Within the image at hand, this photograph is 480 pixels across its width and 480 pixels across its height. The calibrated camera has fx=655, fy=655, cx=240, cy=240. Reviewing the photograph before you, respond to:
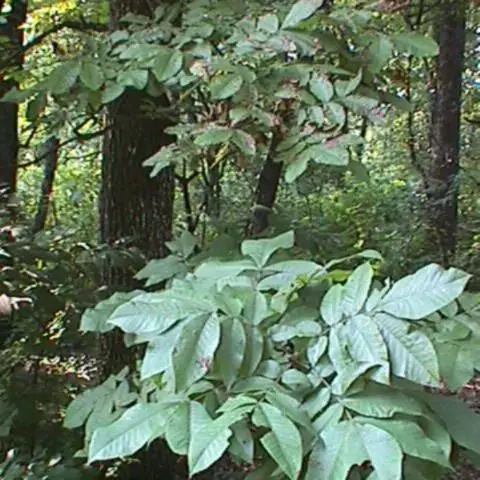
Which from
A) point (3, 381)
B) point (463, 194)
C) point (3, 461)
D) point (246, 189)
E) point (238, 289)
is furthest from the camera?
point (463, 194)

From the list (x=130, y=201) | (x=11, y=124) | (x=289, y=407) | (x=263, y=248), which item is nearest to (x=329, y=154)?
(x=263, y=248)

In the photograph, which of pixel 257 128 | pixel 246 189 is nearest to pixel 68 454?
pixel 257 128

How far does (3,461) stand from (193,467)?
5.09 feet

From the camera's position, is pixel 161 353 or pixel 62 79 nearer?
pixel 161 353

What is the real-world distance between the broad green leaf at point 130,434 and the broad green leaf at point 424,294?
1.28 ft

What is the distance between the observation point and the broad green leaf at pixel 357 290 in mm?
1055

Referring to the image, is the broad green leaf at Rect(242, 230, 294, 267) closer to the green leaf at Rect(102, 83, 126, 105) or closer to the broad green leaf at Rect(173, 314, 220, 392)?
the broad green leaf at Rect(173, 314, 220, 392)

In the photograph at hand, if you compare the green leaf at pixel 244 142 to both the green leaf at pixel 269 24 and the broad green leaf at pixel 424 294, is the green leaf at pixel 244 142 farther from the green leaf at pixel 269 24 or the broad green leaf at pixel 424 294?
the broad green leaf at pixel 424 294

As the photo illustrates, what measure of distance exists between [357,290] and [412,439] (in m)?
0.25

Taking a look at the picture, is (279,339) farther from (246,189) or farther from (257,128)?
(246,189)

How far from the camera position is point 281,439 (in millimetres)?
931

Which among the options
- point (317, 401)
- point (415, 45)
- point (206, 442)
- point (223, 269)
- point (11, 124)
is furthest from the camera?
point (11, 124)

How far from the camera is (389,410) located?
974mm

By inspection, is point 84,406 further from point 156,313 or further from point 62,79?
point 62,79
